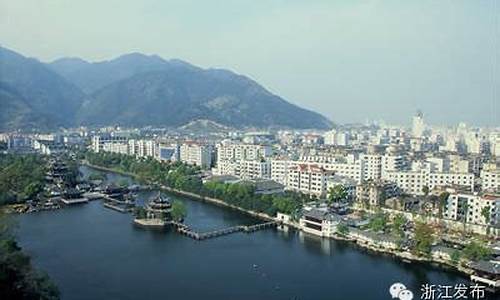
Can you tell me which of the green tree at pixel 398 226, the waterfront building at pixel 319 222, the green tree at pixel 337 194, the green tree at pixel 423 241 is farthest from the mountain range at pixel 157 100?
the green tree at pixel 423 241

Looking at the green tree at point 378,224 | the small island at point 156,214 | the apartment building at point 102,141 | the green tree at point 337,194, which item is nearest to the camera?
the green tree at point 378,224

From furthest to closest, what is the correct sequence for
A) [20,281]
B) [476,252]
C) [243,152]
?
[243,152], [476,252], [20,281]

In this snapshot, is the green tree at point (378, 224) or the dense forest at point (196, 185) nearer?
the green tree at point (378, 224)

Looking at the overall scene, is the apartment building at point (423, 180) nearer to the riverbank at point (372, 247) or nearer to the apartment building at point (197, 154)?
the riverbank at point (372, 247)

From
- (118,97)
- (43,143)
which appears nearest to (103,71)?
(118,97)

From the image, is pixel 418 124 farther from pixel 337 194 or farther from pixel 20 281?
pixel 20 281

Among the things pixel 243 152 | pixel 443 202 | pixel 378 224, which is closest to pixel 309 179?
pixel 443 202
